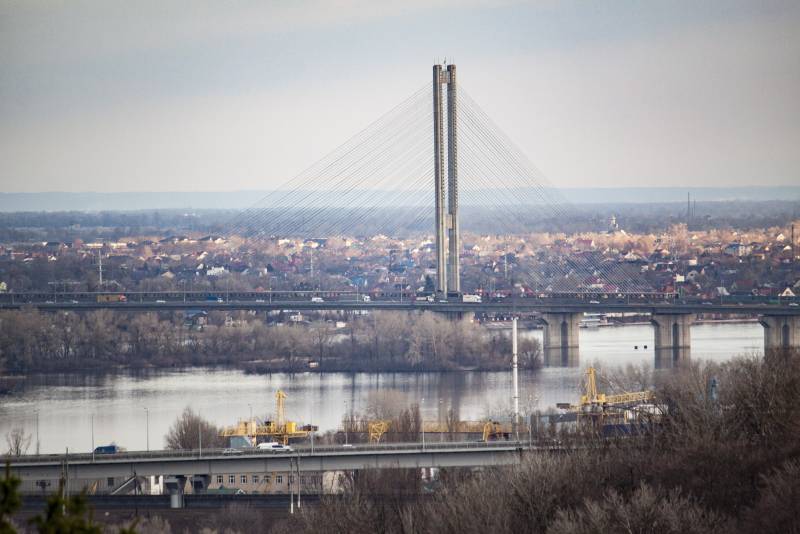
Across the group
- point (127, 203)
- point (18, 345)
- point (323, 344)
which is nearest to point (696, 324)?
point (323, 344)

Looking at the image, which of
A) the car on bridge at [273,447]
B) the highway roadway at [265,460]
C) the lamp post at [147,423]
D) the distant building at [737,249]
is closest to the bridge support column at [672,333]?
the lamp post at [147,423]

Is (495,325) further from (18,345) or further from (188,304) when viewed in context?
(18,345)

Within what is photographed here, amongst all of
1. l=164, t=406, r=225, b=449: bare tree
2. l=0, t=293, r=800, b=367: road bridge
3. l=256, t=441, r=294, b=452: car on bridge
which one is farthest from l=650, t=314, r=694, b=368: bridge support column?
l=256, t=441, r=294, b=452: car on bridge

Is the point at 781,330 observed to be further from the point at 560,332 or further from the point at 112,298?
the point at 112,298

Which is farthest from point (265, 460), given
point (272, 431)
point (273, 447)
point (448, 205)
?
point (448, 205)

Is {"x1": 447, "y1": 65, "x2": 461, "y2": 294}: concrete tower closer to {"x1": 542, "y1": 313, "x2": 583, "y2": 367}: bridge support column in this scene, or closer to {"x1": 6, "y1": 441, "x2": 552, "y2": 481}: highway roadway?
{"x1": 542, "y1": 313, "x2": 583, "y2": 367}: bridge support column
